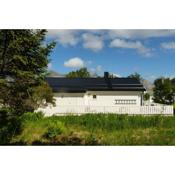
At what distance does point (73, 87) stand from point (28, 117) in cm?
895

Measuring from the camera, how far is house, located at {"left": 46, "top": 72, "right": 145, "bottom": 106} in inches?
988

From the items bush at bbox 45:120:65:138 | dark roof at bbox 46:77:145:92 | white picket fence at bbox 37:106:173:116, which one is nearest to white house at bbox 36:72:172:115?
dark roof at bbox 46:77:145:92

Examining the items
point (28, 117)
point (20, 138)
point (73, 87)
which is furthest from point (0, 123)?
point (73, 87)

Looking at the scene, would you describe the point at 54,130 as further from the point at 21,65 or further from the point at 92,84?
the point at 92,84

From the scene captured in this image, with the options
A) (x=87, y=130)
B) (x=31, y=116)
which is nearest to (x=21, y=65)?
(x=87, y=130)

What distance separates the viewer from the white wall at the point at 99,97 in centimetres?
2508

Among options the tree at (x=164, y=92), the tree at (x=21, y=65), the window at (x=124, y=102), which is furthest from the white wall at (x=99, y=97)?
the tree at (x=21, y=65)

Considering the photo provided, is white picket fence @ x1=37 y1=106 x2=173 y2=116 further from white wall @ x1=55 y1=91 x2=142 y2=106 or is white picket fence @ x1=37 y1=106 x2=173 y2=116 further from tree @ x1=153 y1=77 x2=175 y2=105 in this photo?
tree @ x1=153 y1=77 x2=175 y2=105

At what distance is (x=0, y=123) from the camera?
14281 millimetres

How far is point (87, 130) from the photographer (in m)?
15.8

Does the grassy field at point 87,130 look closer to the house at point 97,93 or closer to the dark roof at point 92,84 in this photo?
the house at point 97,93

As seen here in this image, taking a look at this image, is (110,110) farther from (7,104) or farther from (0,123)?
(7,104)

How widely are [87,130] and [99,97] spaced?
10.1m

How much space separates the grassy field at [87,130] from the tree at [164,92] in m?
12.9
